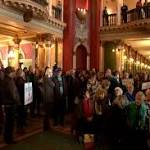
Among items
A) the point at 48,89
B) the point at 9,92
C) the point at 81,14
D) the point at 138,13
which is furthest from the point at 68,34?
the point at 9,92

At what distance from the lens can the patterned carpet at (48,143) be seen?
636 cm

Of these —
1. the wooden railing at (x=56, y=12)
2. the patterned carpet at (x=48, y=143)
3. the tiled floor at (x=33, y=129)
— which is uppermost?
the wooden railing at (x=56, y=12)

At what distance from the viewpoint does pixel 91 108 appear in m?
6.33

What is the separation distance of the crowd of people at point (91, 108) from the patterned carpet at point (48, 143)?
0.24 m

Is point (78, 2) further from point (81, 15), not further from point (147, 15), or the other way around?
point (147, 15)

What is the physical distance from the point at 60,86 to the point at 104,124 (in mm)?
2546

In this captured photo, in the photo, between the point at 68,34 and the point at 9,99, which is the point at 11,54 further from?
the point at 9,99

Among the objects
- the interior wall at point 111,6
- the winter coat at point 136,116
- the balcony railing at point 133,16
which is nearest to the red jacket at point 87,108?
the winter coat at point 136,116

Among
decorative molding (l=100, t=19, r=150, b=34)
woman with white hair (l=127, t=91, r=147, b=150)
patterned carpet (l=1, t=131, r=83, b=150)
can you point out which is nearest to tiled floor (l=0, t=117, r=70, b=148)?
patterned carpet (l=1, t=131, r=83, b=150)

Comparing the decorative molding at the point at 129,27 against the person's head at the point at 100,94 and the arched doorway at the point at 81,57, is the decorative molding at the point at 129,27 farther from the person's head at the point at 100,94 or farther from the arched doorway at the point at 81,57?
the person's head at the point at 100,94

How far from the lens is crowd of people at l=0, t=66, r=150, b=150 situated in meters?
5.21

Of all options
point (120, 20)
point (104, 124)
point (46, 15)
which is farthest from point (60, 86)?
point (120, 20)

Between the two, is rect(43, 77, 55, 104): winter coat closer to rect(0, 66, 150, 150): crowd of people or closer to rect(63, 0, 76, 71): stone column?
rect(0, 66, 150, 150): crowd of people

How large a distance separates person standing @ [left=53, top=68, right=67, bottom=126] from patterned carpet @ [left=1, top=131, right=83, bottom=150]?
2.74ft
